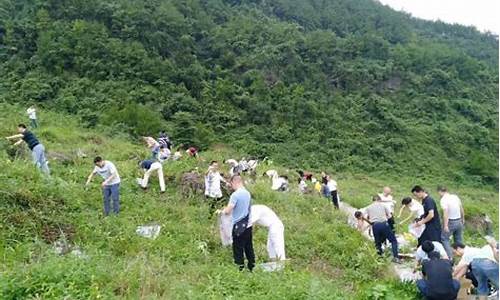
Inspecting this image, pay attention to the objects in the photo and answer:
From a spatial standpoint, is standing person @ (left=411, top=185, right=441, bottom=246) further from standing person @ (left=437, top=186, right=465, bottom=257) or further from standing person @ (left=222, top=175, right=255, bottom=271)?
standing person @ (left=222, top=175, right=255, bottom=271)

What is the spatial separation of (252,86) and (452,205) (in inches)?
1271

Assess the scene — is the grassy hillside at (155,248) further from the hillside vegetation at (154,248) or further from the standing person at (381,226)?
the standing person at (381,226)

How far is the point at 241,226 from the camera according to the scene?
750 centimetres

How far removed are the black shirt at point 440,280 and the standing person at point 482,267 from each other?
0.74 meters

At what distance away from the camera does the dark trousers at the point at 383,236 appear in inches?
369

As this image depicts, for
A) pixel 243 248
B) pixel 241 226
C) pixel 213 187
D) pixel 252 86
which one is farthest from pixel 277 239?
pixel 252 86

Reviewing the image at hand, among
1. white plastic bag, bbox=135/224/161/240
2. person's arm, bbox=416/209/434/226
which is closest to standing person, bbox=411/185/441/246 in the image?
person's arm, bbox=416/209/434/226

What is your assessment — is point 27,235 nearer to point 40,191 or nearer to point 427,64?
point 40,191

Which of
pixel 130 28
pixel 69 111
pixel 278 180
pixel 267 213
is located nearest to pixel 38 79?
pixel 69 111

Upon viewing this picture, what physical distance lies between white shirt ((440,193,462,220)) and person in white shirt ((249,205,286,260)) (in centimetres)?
311

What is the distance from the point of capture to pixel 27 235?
8.38 meters

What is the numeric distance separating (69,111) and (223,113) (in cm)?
1037

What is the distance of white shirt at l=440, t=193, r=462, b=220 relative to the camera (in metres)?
9.28

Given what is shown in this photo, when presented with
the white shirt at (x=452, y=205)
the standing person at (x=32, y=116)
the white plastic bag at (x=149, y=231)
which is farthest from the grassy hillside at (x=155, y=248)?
the standing person at (x=32, y=116)
